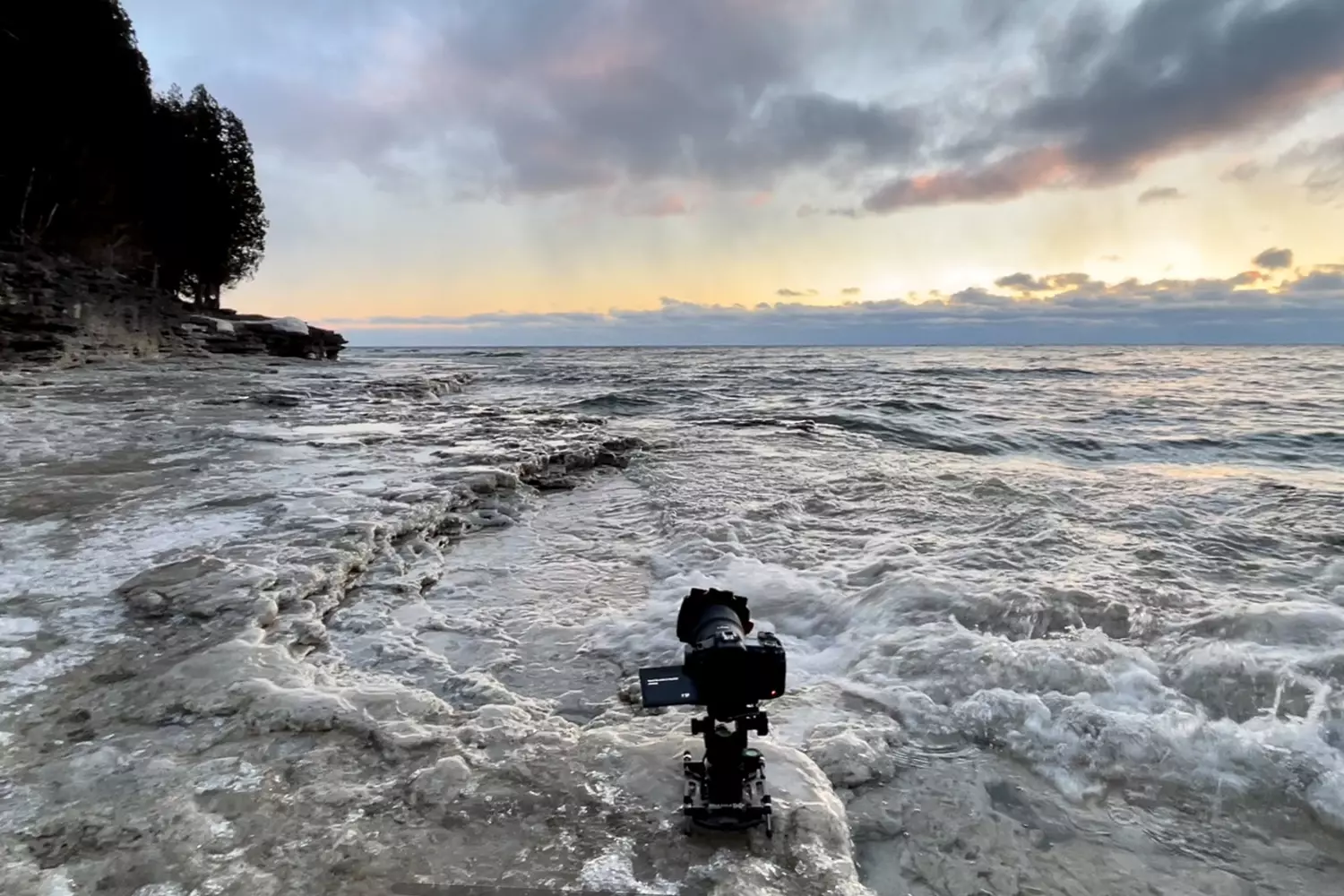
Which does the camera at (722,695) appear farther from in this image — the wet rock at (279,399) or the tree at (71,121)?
the tree at (71,121)

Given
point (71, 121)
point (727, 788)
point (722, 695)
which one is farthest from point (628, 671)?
point (71, 121)

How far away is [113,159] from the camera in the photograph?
33938 mm

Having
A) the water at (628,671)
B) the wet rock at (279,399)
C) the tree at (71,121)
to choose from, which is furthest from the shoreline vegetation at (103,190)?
the water at (628,671)

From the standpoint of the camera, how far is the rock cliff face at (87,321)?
21234 millimetres

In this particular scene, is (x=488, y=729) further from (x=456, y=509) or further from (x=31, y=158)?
(x=31, y=158)

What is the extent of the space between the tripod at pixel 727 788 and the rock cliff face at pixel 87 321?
25.8 m

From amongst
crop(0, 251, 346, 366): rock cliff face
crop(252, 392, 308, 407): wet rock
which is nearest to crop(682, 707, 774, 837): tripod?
crop(252, 392, 308, 407): wet rock

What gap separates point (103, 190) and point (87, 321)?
42.0 feet

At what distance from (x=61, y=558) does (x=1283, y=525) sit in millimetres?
11347

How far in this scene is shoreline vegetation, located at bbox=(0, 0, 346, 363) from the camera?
24156 mm

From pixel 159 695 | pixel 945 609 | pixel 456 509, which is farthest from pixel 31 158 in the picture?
pixel 945 609

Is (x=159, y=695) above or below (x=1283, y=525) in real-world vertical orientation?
above

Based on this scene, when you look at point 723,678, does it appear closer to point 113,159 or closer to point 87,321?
point 87,321

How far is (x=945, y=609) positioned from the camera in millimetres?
5020
